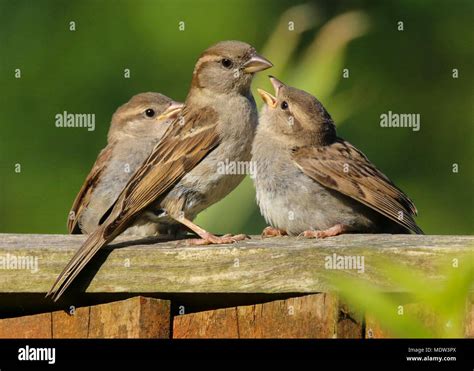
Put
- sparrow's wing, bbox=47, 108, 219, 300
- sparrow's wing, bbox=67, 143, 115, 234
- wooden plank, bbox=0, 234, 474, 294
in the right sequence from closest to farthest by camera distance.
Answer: wooden plank, bbox=0, 234, 474, 294
sparrow's wing, bbox=47, 108, 219, 300
sparrow's wing, bbox=67, 143, 115, 234

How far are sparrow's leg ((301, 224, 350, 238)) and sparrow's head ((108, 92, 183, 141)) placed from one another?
5.28ft

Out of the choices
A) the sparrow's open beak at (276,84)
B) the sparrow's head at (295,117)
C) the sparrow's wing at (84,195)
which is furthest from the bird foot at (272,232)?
the sparrow's wing at (84,195)

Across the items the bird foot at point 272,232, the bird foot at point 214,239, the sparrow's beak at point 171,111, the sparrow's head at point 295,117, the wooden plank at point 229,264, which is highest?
the sparrow's beak at point 171,111

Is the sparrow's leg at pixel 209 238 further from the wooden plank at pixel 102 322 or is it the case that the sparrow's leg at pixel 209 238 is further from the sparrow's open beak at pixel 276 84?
the sparrow's open beak at pixel 276 84

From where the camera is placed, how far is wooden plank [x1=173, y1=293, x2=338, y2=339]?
312 centimetres

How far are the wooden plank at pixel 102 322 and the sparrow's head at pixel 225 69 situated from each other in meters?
1.88

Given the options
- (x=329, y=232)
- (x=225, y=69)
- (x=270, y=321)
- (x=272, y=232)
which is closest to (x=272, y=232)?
(x=272, y=232)

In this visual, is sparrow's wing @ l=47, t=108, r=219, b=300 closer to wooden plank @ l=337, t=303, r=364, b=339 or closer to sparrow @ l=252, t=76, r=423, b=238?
sparrow @ l=252, t=76, r=423, b=238

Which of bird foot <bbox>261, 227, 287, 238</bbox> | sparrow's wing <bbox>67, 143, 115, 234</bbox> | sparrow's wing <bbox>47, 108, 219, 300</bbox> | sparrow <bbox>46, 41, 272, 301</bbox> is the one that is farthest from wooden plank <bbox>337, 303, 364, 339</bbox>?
sparrow's wing <bbox>67, 143, 115, 234</bbox>

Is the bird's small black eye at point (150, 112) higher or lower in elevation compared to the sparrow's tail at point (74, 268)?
higher

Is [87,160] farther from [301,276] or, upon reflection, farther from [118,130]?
[301,276]

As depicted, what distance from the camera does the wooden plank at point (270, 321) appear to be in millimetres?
3119
